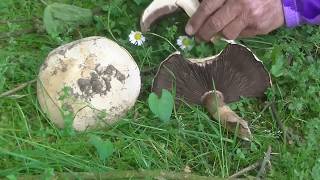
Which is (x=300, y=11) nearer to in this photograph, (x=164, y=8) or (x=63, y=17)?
(x=164, y=8)

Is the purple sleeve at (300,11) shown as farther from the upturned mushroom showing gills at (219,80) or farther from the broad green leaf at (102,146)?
the broad green leaf at (102,146)

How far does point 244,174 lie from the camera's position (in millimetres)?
2438

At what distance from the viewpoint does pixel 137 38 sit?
2730 mm

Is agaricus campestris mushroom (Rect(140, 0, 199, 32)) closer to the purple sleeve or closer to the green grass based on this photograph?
the green grass

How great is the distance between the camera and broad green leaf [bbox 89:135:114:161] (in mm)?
2260

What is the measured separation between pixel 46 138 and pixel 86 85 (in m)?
0.29

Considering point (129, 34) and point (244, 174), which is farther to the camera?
point (129, 34)

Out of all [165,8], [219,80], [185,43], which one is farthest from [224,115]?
[165,8]

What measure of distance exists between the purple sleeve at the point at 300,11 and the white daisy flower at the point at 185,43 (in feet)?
1.53

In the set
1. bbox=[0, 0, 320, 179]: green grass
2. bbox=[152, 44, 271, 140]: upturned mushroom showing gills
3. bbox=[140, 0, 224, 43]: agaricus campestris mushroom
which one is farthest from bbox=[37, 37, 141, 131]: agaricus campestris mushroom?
bbox=[140, 0, 224, 43]: agaricus campestris mushroom

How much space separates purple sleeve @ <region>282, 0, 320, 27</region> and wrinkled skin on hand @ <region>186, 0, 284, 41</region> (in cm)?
4

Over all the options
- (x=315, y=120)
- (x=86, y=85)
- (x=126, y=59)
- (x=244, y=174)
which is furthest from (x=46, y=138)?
(x=315, y=120)

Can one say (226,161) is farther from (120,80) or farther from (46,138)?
(46,138)

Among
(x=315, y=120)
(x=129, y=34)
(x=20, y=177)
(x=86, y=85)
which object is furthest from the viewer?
(x=129, y=34)
